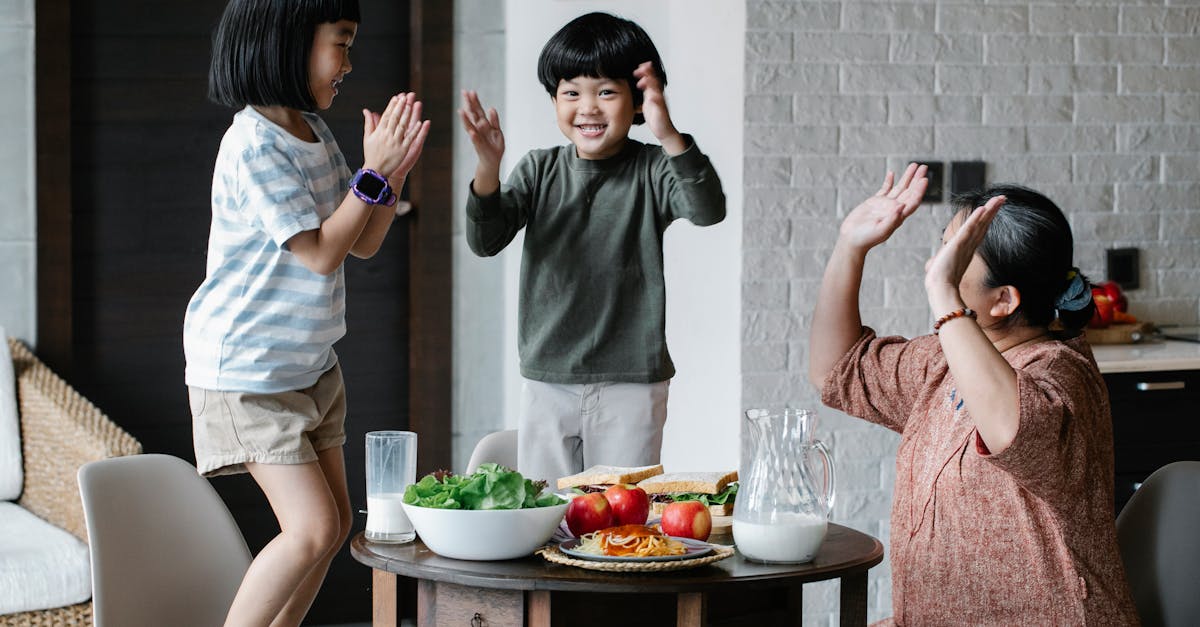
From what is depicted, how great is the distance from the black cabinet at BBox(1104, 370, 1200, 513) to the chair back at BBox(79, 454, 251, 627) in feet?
6.45

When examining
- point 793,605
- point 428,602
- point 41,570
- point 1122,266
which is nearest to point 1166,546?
point 793,605

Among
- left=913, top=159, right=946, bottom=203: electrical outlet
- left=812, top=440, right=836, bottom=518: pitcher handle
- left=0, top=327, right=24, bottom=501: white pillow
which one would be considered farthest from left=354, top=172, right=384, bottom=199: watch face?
left=913, top=159, right=946, bottom=203: electrical outlet

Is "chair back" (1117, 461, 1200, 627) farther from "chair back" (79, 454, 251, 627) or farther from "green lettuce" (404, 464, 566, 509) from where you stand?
"chair back" (79, 454, 251, 627)

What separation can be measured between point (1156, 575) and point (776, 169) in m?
1.44

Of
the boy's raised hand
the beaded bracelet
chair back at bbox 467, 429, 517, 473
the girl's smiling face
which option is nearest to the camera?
the beaded bracelet

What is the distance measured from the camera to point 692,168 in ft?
7.09

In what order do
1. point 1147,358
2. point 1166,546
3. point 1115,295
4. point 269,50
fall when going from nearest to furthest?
point 1166,546 → point 269,50 → point 1147,358 → point 1115,295

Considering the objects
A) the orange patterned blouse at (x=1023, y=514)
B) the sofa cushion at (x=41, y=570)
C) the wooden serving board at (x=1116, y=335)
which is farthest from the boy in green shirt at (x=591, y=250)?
the wooden serving board at (x=1116, y=335)

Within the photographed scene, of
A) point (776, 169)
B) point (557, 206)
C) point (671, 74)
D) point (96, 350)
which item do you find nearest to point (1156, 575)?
point (557, 206)

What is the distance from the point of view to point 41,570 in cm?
249

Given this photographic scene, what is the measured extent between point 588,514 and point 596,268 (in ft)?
2.57

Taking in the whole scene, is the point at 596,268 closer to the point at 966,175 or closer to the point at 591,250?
the point at 591,250

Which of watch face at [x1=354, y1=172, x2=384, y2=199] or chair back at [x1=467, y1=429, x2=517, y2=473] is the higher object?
watch face at [x1=354, y1=172, x2=384, y2=199]

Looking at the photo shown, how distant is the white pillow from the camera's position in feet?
9.19
